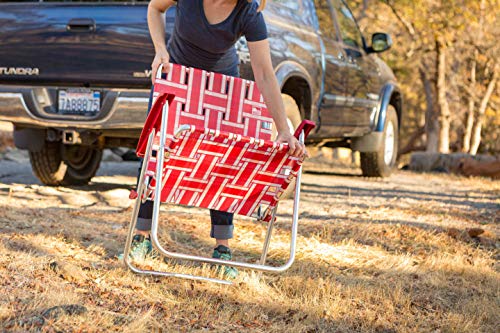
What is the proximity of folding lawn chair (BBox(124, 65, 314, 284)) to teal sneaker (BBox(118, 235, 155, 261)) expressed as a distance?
49 centimetres

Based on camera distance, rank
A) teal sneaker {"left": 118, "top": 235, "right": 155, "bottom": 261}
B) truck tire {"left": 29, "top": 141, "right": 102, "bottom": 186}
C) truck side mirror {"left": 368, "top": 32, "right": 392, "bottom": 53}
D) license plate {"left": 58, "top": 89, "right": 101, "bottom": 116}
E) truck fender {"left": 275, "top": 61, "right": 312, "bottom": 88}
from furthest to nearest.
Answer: truck side mirror {"left": 368, "top": 32, "right": 392, "bottom": 53} → truck tire {"left": 29, "top": 141, "right": 102, "bottom": 186} → truck fender {"left": 275, "top": 61, "right": 312, "bottom": 88} → license plate {"left": 58, "top": 89, "right": 101, "bottom": 116} → teal sneaker {"left": 118, "top": 235, "right": 155, "bottom": 261}

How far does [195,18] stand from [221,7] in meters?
0.14

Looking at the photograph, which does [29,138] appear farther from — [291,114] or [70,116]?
[291,114]

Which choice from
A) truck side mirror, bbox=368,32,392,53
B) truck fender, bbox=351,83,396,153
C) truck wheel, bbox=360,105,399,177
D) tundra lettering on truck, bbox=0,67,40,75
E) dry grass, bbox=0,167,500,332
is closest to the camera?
dry grass, bbox=0,167,500,332

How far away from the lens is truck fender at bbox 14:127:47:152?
6973 millimetres

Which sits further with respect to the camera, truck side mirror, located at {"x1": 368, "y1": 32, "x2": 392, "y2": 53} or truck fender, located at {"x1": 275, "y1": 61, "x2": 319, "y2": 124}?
truck side mirror, located at {"x1": 368, "y1": 32, "x2": 392, "y2": 53}

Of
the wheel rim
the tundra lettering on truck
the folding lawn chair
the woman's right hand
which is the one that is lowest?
the wheel rim

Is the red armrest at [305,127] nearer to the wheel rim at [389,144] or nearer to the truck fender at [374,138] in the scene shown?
the truck fender at [374,138]

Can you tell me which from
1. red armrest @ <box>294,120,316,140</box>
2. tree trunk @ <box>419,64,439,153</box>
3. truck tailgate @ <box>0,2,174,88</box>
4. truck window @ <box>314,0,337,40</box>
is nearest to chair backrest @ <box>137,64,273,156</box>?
red armrest @ <box>294,120,316,140</box>

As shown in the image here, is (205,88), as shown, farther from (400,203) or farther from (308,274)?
(400,203)

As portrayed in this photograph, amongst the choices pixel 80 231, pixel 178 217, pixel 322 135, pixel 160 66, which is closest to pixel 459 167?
pixel 322 135

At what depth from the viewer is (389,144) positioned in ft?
33.8

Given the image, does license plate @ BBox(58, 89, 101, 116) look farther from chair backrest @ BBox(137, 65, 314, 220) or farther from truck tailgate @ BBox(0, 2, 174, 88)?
chair backrest @ BBox(137, 65, 314, 220)

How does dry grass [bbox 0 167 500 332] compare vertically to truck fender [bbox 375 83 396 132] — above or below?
below
